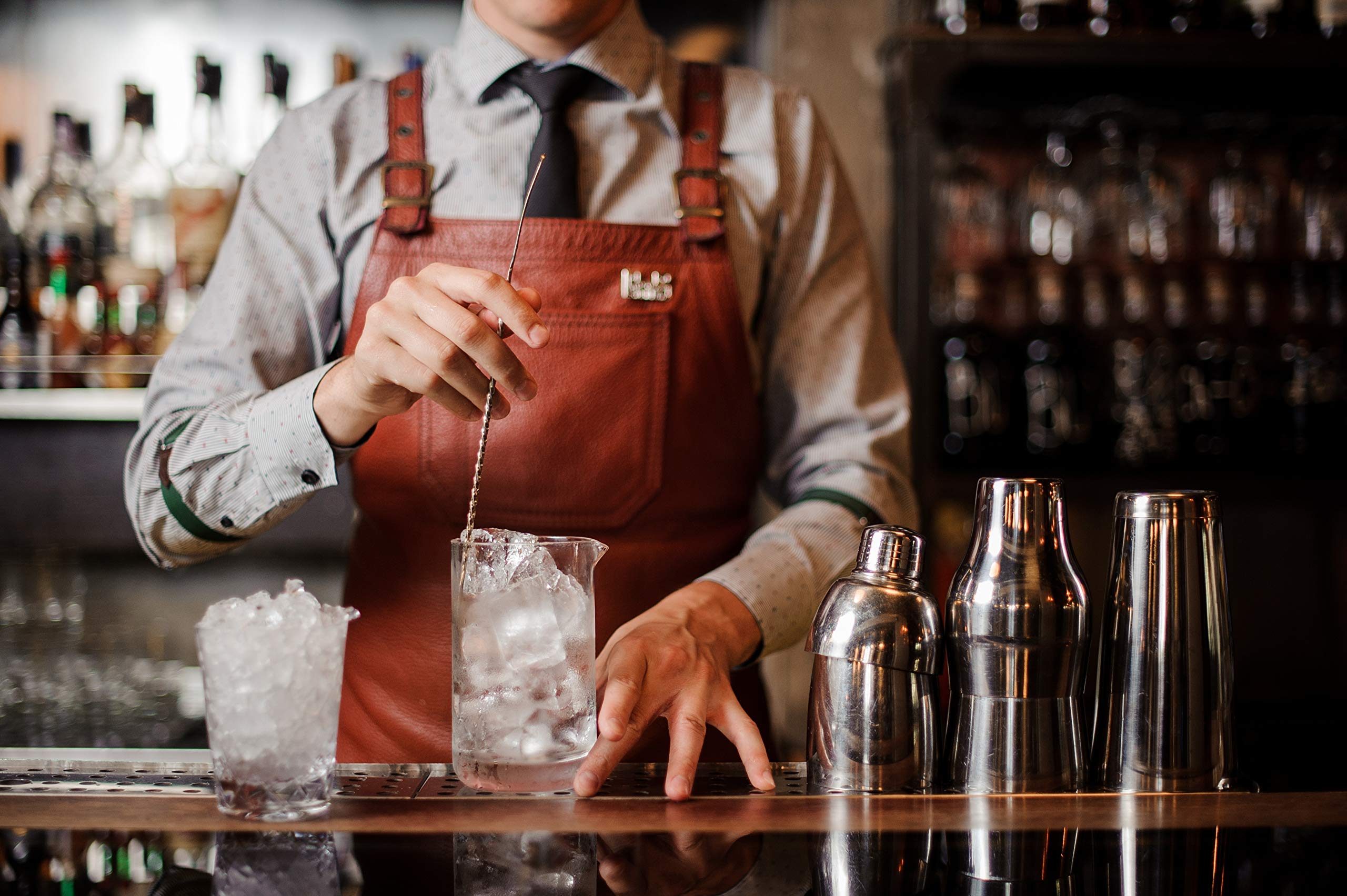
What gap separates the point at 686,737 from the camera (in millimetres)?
828

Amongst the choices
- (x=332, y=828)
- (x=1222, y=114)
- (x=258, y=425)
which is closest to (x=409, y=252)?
(x=258, y=425)

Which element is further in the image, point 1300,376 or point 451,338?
point 1300,376

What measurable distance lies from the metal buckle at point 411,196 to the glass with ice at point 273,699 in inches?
24.0

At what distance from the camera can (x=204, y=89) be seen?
6.28ft

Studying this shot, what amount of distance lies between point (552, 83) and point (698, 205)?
0.71 feet

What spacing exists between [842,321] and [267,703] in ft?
2.82

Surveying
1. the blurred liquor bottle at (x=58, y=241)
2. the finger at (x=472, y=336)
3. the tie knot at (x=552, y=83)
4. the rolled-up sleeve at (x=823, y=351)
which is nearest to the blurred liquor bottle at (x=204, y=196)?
the blurred liquor bottle at (x=58, y=241)

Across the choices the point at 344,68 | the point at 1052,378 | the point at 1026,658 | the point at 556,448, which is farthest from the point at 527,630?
the point at 1052,378

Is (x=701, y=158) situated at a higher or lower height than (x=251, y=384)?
higher

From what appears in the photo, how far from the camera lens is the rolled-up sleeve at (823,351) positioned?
1.31 m

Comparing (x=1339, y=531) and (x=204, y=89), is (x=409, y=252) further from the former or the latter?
(x=1339, y=531)

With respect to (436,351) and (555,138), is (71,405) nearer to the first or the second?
(555,138)

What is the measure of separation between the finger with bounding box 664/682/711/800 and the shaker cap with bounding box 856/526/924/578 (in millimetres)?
161

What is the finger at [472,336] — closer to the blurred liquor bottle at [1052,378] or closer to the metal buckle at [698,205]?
the metal buckle at [698,205]
